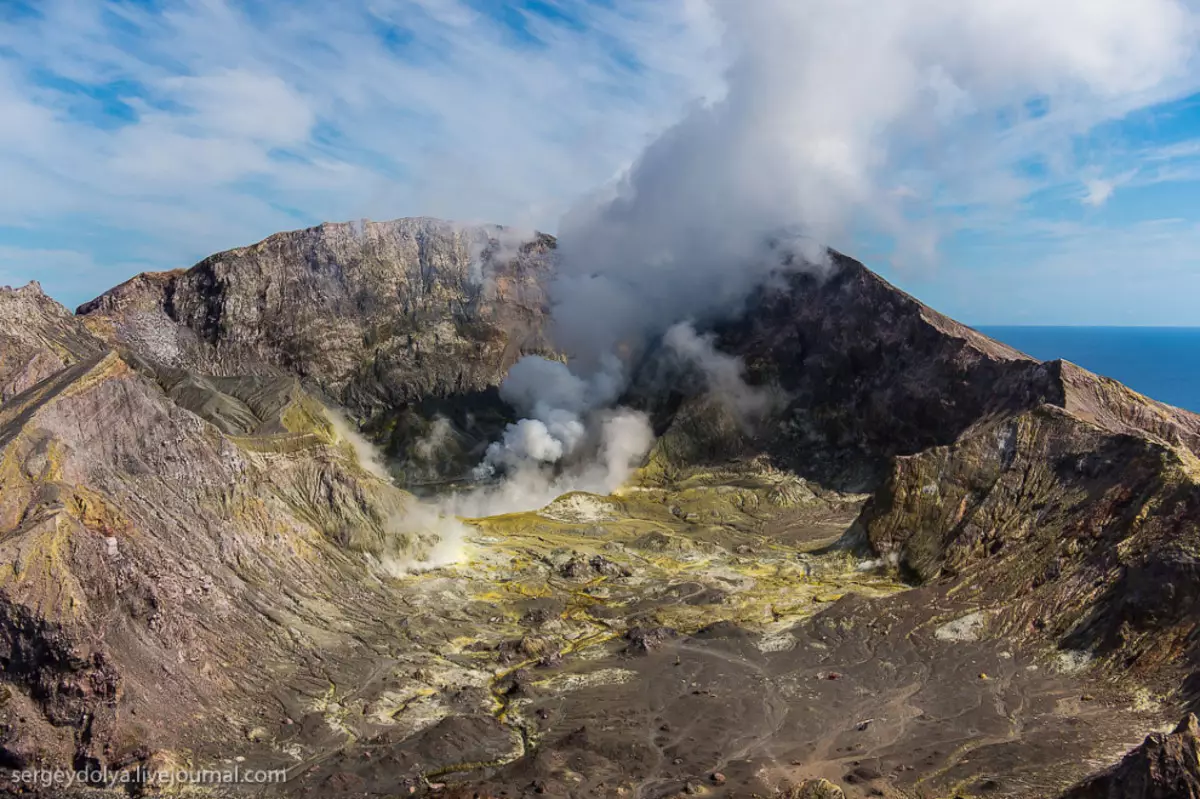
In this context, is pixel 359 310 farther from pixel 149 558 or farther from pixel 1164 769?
pixel 1164 769

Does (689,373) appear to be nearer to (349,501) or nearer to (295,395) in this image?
(295,395)

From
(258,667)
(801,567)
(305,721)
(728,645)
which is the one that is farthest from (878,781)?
(801,567)

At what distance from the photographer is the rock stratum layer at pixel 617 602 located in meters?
47.1

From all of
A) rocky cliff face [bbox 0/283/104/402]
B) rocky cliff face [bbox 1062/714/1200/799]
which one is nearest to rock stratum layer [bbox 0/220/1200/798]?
rocky cliff face [bbox 1062/714/1200/799]

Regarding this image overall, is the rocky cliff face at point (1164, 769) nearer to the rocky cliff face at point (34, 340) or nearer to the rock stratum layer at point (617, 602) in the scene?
the rock stratum layer at point (617, 602)

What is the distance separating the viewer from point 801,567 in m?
89.1

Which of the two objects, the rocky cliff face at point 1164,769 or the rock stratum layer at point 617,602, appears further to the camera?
the rock stratum layer at point 617,602

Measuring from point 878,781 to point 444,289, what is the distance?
12493cm

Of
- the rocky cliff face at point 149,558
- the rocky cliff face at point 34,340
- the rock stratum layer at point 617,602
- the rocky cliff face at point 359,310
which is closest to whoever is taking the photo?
the rocky cliff face at point 149,558

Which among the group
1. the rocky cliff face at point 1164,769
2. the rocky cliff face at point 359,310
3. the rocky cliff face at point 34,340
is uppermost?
the rocky cliff face at point 359,310

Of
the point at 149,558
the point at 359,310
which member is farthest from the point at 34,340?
the point at 359,310

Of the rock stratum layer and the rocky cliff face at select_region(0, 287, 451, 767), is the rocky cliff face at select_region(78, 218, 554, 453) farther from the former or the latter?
the rocky cliff face at select_region(0, 287, 451, 767)

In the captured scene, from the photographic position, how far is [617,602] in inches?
3100

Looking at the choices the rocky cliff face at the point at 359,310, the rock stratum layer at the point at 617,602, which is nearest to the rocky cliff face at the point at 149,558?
the rock stratum layer at the point at 617,602
